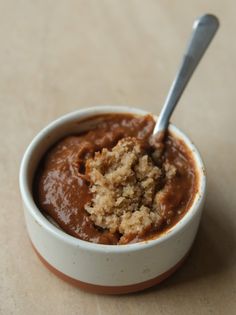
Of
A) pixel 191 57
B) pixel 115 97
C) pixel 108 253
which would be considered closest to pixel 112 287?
pixel 108 253

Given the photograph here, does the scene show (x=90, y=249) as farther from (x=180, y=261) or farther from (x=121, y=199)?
(x=180, y=261)

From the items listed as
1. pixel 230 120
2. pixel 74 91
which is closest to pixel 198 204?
pixel 230 120

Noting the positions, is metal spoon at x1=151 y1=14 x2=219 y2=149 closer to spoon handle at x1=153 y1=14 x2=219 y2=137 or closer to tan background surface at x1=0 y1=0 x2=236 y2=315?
spoon handle at x1=153 y1=14 x2=219 y2=137

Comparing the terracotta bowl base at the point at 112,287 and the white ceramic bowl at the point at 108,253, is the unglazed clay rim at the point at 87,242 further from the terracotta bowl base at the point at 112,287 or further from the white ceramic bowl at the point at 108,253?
the terracotta bowl base at the point at 112,287

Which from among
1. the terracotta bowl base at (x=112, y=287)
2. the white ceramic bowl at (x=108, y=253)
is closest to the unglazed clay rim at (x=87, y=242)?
the white ceramic bowl at (x=108, y=253)

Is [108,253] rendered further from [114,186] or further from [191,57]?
[191,57]
